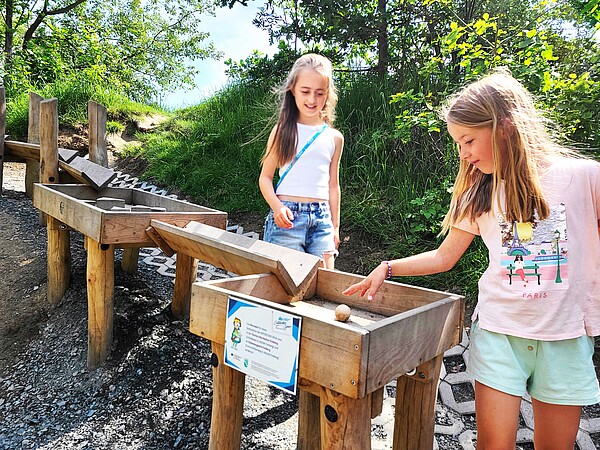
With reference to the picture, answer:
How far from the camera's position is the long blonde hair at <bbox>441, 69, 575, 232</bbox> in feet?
5.58

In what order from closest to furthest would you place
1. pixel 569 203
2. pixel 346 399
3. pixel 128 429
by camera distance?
pixel 346 399 < pixel 569 203 < pixel 128 429

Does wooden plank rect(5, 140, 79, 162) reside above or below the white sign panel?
above

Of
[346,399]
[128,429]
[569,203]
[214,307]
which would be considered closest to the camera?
[346,399]

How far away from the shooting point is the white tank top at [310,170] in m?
2.74

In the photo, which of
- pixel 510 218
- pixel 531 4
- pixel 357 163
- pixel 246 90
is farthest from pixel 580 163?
pixel 246 90

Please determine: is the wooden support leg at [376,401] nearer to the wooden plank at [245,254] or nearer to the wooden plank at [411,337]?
the wooden plank at [411,337]

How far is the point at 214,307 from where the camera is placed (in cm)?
190

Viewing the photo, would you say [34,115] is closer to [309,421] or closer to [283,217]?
[283,217]

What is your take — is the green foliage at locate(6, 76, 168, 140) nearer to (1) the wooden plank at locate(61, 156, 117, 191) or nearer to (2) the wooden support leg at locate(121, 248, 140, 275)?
(1) the wooden plank at locate(61, 156, 117, 191)

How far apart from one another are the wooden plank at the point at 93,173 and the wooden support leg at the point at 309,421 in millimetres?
2833

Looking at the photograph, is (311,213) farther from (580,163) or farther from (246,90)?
(246,90)

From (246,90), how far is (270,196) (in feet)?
19.8

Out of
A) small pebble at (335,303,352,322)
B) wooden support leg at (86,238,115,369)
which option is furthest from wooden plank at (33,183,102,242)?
small pebble at (335,303,352,322)

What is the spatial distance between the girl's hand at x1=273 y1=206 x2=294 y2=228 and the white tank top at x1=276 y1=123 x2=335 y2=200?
149 mm
